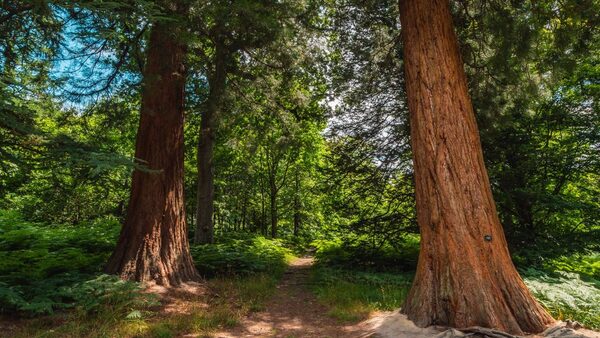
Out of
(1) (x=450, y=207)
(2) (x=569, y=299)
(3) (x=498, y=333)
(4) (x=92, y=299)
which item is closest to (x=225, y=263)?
(4) (x=92, y=299)

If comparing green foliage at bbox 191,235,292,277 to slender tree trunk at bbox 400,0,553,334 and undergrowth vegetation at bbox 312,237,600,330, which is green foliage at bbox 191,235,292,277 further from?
slender tree trunk at bbox 400,0,553,334

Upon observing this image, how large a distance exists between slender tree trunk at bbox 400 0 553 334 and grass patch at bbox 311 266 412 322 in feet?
3.50

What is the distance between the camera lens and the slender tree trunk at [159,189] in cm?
647

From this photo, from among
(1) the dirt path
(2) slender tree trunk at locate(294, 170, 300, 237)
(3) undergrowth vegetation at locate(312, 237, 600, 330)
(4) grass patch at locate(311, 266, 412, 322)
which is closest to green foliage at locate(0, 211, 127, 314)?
(1) the dirt path

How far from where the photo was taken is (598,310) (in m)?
4.77

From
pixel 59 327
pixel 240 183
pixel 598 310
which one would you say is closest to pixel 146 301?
pixel 59 327

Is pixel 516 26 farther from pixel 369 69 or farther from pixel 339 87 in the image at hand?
pixel 339 87

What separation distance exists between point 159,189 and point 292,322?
3.58 meters

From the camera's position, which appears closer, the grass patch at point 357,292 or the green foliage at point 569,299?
the green foliage at point 569,299

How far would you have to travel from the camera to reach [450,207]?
4449mm

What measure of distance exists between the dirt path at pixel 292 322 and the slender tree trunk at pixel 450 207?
1.12 m

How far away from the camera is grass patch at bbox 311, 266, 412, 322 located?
554cm

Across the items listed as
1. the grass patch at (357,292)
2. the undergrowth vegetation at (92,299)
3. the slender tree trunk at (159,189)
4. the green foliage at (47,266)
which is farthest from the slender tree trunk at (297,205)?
the slender tree trunk at (159,189)

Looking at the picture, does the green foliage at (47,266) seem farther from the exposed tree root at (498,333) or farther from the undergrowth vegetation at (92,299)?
the exposed tree root at (498,333)
